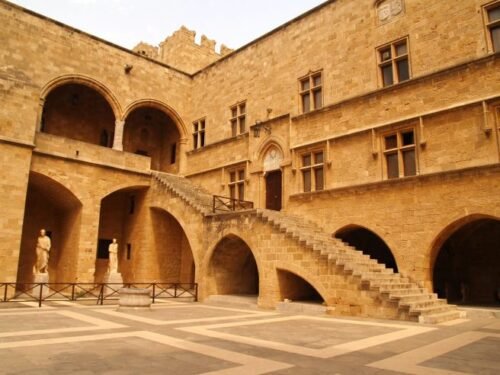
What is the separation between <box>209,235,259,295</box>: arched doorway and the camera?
16.1m

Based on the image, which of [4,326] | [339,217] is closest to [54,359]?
[4,326]

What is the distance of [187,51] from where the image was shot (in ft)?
92.5

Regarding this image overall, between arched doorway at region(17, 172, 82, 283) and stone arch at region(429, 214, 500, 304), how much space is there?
15458mm

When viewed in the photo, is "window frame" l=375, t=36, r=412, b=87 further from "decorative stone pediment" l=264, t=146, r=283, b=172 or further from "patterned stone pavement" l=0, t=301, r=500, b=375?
"patterned stone pavement" l=0, t=301, r=500, b=375

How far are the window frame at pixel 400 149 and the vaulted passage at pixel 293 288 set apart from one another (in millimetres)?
4724

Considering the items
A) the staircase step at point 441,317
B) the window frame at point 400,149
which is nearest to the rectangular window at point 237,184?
the window frame at point 400,149

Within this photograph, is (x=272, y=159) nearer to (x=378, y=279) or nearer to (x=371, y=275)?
(x=371, y=275)

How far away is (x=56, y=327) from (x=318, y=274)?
6.86 metres

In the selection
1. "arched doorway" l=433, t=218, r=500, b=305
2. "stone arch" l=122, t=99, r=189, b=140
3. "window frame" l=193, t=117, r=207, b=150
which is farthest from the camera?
"window frame" l=193, t=117, r=207, b=150

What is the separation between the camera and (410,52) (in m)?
14.4

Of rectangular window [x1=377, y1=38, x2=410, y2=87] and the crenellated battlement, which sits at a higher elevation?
the crenellated battlement

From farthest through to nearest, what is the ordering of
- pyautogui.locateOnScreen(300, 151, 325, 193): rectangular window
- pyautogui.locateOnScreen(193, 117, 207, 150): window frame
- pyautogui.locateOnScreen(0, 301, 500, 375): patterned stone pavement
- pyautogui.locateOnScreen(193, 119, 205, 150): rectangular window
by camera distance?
pyautogui.locateOnScreen(193, 119, 205, 150): rectangular window → pyautogui.locateOnScreen(193, 117, 207, 150): window frame → pyautogui.locateOnScreen(300, 151, 325, 193): rectangular window → pyautogui.locateOnScreen(0, 301, 500, 375): patterned stone pavement

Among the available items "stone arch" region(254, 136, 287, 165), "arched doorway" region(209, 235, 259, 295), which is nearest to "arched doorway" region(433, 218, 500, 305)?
"arched doorway" region(209, 235, 259, 295)

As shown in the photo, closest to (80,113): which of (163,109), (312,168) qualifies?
(163,109)
